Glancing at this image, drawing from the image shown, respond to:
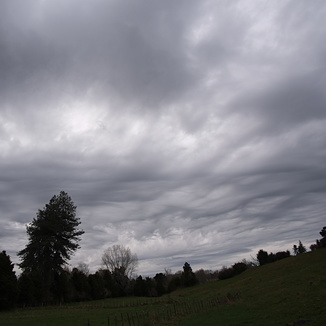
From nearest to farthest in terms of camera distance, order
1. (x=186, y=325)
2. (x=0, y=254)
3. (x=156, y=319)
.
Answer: (x=186, y=325), (x=156, y=319), (x=0, y=254)

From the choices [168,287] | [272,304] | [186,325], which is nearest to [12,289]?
[186,325]

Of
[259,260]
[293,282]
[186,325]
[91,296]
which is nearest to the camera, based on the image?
[186,325]

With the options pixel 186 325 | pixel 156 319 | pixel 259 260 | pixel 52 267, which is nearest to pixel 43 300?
pixel 52 267

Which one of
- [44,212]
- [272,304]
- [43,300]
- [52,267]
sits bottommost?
[272,304]

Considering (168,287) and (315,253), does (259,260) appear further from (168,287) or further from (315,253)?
(315,253)

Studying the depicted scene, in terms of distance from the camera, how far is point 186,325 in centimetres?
2277

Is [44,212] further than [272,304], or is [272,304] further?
[44,212]

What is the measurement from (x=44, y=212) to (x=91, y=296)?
23.7 metres

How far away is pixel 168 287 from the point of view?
93.2 meters

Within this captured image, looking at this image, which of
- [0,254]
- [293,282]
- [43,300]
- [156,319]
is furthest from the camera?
[43,300]

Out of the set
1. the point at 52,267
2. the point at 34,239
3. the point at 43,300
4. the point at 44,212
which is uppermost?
the point at 44,212

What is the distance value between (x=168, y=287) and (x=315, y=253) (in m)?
45.9

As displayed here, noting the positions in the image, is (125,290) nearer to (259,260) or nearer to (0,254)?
(259,260)

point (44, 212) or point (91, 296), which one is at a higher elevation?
point (44, 212)
